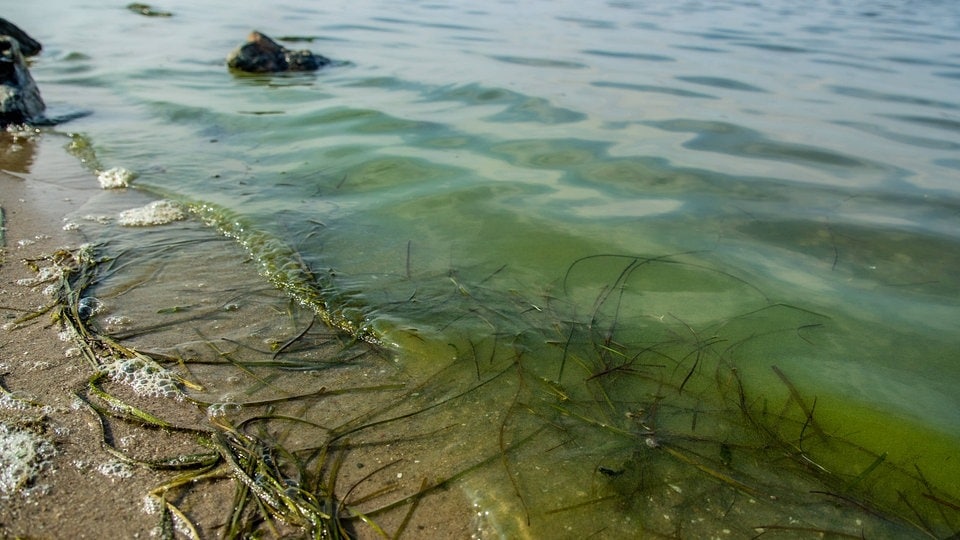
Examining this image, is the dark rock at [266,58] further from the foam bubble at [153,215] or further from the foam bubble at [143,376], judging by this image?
the foam bubble at [143,376]

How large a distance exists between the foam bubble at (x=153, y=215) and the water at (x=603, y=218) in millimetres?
166

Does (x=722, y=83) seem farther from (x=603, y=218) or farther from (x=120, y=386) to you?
(x=120, y=386)

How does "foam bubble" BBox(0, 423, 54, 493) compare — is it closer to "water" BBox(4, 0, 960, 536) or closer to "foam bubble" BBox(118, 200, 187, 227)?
"water" BBox(4, 0, 960, 536)

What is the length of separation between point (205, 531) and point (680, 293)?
234 centimetres

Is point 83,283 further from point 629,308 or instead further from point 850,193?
point 850,193

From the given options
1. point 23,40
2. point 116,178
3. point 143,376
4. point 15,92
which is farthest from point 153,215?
point 23,40

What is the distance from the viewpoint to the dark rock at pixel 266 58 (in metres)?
8.41

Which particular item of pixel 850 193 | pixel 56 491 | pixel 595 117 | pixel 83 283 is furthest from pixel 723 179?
pixel 56 491

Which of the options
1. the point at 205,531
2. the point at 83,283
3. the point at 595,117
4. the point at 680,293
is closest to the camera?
the point at 205,531

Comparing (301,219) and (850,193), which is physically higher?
(850,193)

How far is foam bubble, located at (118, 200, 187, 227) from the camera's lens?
12.2ft

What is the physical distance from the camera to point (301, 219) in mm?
3910

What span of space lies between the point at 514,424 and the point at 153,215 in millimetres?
2771

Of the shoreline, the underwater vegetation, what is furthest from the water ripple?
the shoreline
